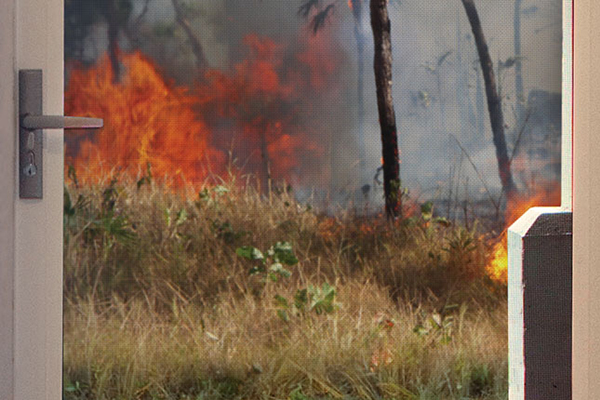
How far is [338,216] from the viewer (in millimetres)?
2143

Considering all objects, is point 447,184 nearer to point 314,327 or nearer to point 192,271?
point 314,327

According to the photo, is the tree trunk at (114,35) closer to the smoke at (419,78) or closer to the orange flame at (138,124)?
the orange flame at (138,124)

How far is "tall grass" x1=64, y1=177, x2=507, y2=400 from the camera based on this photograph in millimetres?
2027

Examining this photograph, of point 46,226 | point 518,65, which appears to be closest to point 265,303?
point 518,65

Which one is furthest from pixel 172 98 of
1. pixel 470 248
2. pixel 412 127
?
pixel 470 248

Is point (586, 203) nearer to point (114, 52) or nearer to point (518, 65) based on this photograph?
point (518, 65)

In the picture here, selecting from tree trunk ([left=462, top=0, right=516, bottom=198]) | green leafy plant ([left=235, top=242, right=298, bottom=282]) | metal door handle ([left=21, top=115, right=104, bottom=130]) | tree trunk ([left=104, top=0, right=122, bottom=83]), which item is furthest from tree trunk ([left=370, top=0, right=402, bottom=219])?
metal door handle ([left=21, top=115, right=104, bottom=130])

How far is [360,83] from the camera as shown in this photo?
2111 millimetres

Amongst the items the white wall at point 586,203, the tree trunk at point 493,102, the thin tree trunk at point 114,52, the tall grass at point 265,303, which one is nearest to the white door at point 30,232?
the white wall at point 586,203

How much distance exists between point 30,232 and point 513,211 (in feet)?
5.39

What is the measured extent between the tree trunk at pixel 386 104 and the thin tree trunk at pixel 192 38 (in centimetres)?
58

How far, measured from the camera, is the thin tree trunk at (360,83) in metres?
2.10

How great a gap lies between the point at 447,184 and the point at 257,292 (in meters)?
0.73

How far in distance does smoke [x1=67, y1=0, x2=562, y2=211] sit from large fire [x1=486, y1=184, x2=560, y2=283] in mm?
51
